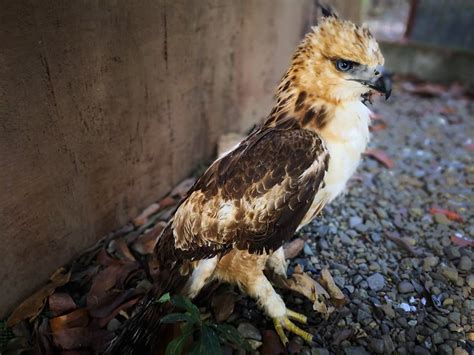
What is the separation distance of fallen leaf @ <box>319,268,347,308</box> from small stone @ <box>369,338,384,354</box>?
28 cm

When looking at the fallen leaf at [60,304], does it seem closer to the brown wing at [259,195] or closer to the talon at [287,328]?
the brown wing at [259,195]

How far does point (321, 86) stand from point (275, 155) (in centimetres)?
46

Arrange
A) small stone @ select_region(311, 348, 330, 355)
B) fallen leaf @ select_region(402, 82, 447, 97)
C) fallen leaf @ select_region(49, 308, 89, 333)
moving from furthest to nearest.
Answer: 1. fallen leaf @ select_region(402, 82, 447, 97)
2. fallen leaf @ select_region(49, 308, 89, 333)
3. small stone @ select_region(311, 348, 330, 355)

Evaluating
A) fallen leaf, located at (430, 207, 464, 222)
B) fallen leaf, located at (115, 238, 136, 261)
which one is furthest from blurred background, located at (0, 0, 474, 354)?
fallen leaf, located at (430, 207, 464, 222)

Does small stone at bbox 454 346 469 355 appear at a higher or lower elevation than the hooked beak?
lower

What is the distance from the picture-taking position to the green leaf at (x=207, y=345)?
6.52 ft

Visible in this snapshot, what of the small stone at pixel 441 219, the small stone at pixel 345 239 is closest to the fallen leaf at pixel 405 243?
the small stone at pixel 345 239

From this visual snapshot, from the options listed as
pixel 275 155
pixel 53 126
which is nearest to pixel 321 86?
pixel 275 155

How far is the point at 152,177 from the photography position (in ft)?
10.6

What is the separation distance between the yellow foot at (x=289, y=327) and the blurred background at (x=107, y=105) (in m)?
1.34

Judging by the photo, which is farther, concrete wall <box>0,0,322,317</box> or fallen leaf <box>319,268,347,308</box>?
fallen leaf <box>319,268,347,308</box>

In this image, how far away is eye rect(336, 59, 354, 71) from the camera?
2.11 metres

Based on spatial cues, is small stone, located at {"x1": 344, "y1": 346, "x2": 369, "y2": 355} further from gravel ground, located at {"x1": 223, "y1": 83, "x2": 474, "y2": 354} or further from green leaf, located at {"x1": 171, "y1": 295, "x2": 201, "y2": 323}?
green leaf, located at {"x1": 171, "y1": 295, "x2": 201, "y2": 323}

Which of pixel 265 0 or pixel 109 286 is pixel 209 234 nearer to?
pixel 109 286
